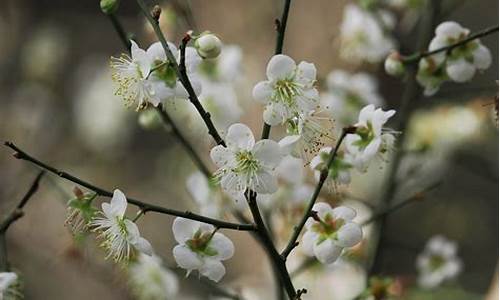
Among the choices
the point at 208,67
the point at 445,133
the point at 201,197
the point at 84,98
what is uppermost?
the point at 84,98

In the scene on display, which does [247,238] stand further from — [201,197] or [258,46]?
[201,197]

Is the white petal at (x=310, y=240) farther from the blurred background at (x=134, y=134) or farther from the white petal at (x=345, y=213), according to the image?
the blurred background at (x=134, y=134)

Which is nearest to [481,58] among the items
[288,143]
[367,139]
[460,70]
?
[460,70]

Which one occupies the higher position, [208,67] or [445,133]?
[445,133]

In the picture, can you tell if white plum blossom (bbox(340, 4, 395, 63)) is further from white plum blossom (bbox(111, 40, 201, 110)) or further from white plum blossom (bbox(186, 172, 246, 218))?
white plum blossom (bbox(111, 40, 201, 110))

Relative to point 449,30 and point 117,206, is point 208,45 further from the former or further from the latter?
point 449,30

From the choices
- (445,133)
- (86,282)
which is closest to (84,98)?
(86,282)

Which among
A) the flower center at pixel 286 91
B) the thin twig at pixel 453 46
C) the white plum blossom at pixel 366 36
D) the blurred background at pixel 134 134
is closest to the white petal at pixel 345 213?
the flower center at pixel 286 91

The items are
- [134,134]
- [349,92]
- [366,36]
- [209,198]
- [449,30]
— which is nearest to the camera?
[449,30]
